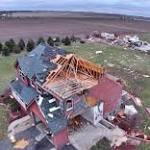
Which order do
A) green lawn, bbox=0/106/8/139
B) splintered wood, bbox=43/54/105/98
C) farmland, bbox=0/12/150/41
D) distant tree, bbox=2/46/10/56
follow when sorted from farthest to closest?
1. farmland, bbox=0/12/150/41
2. distant tree, bbox=2/46/10/56
3. green lawn, bbox=0/106/8/139
4. splintered wood, bbox=43/54/105/98

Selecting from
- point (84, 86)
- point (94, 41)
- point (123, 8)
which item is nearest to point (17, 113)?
point (84, 86)

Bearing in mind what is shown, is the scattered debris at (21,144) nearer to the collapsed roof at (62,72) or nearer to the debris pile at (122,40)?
the collapsed roof at (62,72)

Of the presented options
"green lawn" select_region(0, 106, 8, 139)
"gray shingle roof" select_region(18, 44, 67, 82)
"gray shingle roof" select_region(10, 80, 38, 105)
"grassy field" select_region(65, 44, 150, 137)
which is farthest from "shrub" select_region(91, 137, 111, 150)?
"green lawn" select_region(0, 106, 8, 139)

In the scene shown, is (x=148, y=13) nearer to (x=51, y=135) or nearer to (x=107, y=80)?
(x=107, y=80)

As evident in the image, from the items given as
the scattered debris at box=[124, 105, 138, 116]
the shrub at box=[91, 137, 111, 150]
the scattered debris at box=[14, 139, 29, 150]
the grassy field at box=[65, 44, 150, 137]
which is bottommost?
the scattered debris at box=[14, 139, 29, 150]

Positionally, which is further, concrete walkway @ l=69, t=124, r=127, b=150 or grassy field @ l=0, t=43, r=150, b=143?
grassy field @ l=0, t=43, r=150, b=143

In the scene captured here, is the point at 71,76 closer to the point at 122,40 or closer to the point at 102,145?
the point at 102,145

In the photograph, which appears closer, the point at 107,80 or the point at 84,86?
the point at 84,86

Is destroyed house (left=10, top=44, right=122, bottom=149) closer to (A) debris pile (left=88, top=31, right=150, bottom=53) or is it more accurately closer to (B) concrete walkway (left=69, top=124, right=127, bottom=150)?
(B) concrete walkway (left=69, top=124, right=127, bottom=150)
